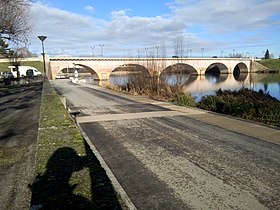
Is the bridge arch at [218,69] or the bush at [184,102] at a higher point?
the bridge arch at [218,69]

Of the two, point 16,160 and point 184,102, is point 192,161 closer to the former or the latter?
point 16,160

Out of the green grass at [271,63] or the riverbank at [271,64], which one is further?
the green grass at [271,63]

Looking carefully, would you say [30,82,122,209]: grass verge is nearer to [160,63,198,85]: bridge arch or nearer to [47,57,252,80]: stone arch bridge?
[160,63,198,85]: bridge arch

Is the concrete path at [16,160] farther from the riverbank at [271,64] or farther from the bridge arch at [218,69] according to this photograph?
the riverbank at [271,64]

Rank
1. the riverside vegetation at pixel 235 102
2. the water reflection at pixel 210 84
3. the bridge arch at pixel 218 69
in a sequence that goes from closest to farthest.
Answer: the riverside vegetation at pixel 235 102 → the water reflection at pixel 210 84 → the bridge arch at pixel 218 69

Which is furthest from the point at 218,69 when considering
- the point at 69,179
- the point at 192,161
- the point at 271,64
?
the point at 69,179

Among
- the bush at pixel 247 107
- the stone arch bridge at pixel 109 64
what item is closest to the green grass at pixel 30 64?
the stone arch bridge at pixel 109 64

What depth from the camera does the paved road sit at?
433 centimetres

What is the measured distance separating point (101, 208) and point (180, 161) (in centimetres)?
327

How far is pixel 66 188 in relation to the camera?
330cm

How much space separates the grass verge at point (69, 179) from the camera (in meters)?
3.03

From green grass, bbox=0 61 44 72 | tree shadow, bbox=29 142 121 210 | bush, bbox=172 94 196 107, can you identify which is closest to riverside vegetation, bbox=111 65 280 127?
bush, bbox=172 94 196 107

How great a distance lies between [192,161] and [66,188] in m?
3.31

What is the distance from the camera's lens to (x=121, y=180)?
5.09 m
